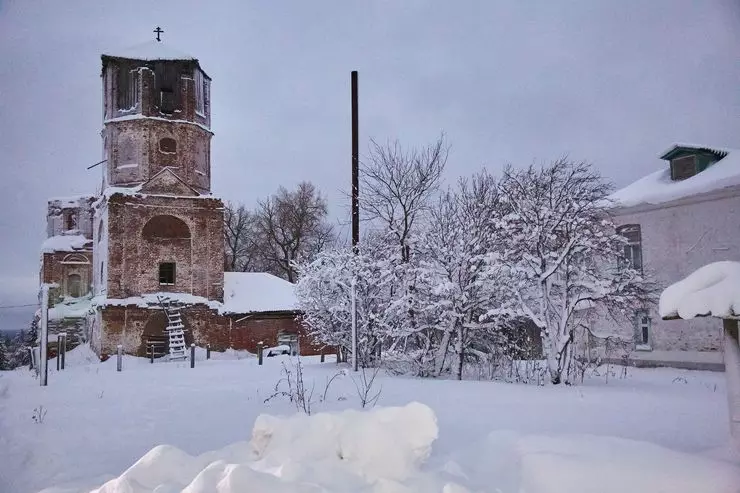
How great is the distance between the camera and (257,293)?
13.8 meters

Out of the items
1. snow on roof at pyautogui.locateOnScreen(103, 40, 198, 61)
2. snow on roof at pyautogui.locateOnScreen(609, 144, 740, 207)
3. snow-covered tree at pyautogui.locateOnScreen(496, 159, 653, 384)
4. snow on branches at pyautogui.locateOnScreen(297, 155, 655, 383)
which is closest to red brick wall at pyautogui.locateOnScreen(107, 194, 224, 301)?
snow on roof at pyautogui.locateOnScreen(103, 40, 198, 61)

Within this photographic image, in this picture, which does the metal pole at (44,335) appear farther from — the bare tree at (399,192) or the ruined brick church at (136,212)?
the bare tree at (399,192)

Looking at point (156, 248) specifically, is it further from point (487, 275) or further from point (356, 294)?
point (487, 275)

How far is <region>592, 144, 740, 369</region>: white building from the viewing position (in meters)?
3.65

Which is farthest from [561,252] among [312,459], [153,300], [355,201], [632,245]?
[153,300]

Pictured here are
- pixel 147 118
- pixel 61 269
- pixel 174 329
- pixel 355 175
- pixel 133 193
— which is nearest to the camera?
pixel 133 193

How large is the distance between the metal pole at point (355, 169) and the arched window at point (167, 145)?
168cm

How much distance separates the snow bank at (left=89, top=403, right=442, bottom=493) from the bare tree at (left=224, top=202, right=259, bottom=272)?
6.25m

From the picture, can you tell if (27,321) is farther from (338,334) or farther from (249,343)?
(249,343)

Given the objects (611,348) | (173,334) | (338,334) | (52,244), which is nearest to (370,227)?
(338,334)

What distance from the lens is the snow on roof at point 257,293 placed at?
12.7 meters

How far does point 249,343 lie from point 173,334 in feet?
19.3

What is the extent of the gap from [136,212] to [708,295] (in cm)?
434

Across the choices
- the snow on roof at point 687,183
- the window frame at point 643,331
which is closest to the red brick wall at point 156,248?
the snow on roof at point 687,183
